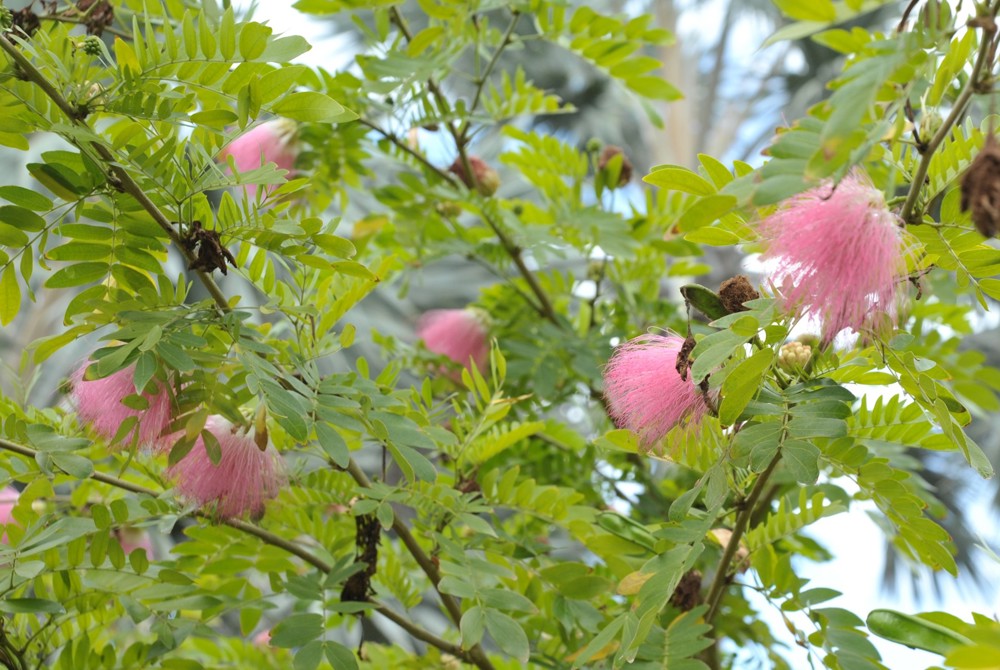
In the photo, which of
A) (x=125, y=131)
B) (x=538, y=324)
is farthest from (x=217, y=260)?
(x=538, y=324)

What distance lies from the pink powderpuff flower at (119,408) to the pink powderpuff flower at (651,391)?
0.97 ft

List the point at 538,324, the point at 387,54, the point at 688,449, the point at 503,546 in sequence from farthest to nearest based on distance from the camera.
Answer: the point at 538,324, the point at 387,54, the point at 503,546, the point at 688,449

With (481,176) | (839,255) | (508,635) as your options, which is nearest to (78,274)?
(508,635)

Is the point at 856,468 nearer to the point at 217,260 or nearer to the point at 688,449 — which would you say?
the point at 688,449

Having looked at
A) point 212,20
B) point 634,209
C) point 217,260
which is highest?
point 212,20

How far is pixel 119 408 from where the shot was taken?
0.69m

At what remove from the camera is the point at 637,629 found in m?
0.56

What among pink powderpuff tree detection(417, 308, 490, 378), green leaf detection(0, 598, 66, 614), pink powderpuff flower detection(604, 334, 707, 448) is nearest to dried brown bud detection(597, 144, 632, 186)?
pink powderpuff tree detection(417, 308, 490, 378)

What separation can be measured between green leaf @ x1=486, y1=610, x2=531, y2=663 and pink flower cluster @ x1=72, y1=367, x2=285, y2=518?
198 millimetres

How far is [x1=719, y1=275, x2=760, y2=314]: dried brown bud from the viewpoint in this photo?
1.98 feet

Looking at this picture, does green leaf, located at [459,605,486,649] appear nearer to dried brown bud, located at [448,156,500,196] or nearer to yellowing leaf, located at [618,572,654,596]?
yellowing leaf, located at [618,572,654,596]

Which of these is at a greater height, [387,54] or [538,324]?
[387,54]

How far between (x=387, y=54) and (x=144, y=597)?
551 millimetres

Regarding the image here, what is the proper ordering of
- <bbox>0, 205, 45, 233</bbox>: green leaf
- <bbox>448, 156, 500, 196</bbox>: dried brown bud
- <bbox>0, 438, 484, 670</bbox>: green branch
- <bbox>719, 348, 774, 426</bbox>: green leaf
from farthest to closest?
1. <bbox>448, 156, 500, 196</bbox>: dried brown bud
2. <bbox>0, 438, 484, 670</bbox>: green branch
3. <bbox>0, 205, 45, 233</bbox>: green leaf
4. <bbox>719, 348, 774, 426</bbox>: green leaf
